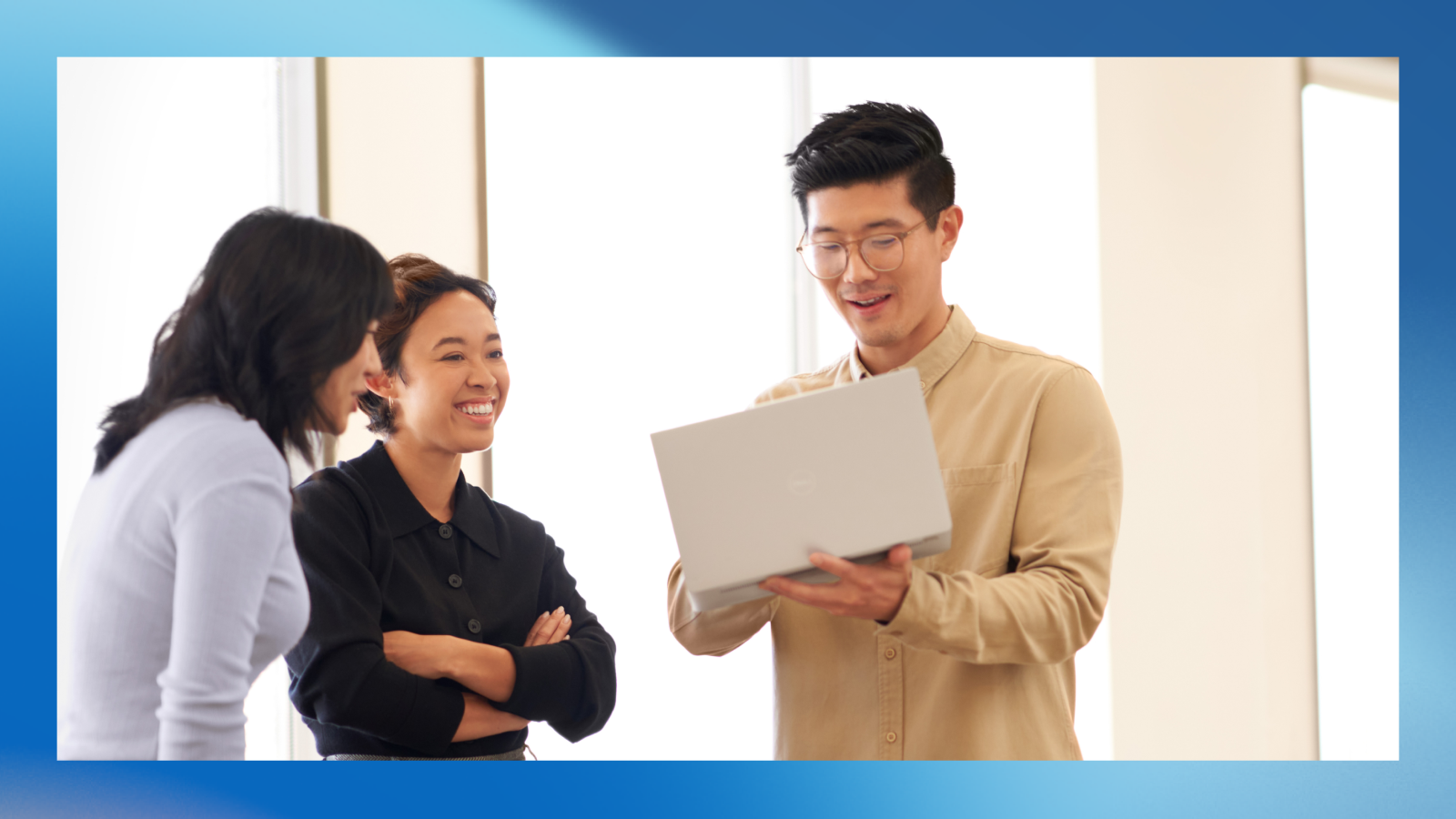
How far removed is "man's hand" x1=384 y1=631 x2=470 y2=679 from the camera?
149 centimetres

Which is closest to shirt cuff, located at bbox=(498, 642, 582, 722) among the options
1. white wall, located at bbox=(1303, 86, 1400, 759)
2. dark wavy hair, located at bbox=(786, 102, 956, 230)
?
dark wavy hair, located at bbox=(786, 102, 956, 230)

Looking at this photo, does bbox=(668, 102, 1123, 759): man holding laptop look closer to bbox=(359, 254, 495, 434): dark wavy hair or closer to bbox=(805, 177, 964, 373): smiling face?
bbox=(805, 177, 964, 373): smiling face

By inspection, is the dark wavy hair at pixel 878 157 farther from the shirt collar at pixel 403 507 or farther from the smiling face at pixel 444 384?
the shirt collar at pixel 403 507

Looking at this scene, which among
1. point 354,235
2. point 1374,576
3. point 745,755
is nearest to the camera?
point 354,235

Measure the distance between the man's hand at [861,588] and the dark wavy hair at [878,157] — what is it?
0.55 m

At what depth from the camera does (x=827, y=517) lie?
4.40ft

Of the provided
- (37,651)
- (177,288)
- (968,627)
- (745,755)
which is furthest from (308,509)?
(745,755)

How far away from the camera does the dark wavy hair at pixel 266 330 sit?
A: 4.15ft

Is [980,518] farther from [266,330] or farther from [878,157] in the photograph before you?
[266,330]

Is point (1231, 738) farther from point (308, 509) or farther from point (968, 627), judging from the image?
point (308, 509)

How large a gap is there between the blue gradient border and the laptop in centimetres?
41

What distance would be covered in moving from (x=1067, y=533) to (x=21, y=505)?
5.23 feet

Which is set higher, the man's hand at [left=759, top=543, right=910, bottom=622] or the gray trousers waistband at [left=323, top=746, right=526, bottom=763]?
the man's hand at [left=759, top=543, right=910, bottom=622]

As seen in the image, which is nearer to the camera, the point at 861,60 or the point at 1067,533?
the point at 1067,533
